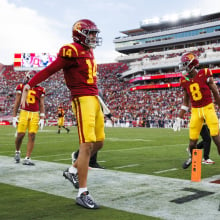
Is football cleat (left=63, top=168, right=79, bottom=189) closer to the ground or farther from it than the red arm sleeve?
closer to the ground

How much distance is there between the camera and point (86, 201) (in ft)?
11.2

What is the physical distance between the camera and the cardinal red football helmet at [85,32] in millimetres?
3738

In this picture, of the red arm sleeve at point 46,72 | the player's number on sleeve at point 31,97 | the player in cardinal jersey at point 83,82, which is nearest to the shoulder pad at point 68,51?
the player in cardinal jersey at point 83,82

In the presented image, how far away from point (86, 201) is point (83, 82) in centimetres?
129

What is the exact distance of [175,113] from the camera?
36.5m

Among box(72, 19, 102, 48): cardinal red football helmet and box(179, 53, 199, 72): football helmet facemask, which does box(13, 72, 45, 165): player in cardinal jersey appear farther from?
box(72, 19, 102, 48): cardinal red football helmet

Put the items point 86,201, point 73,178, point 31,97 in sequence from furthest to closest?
point 31,97 → point 73,178 → point 86,201

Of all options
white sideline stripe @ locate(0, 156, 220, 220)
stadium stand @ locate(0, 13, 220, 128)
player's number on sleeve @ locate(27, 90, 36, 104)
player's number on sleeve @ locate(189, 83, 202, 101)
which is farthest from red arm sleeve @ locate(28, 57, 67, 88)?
stadium stand @ locate(0, 13, 220, 128)

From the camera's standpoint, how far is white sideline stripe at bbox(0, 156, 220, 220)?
3299 millimetres

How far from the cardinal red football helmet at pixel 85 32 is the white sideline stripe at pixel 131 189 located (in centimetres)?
178

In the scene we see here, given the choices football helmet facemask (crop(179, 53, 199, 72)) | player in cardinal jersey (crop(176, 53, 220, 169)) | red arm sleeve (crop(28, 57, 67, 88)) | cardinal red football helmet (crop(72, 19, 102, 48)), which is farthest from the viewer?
football helmet facemask (crop(179, 53, 199, 72))

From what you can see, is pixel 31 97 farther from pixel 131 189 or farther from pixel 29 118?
pixel 131 189

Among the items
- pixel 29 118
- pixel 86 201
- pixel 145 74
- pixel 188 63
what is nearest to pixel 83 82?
pixel 86 201

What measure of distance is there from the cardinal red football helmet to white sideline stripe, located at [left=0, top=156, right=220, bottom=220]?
1776 mm
